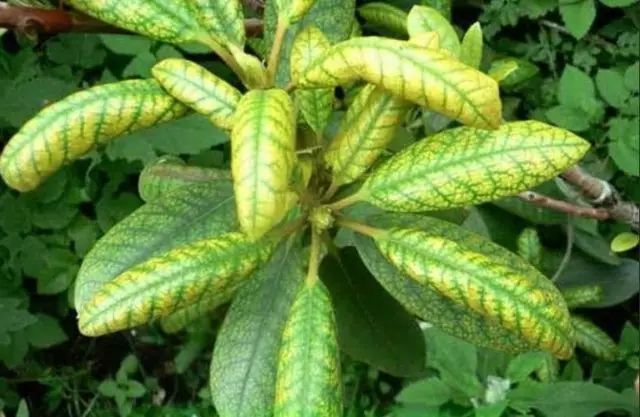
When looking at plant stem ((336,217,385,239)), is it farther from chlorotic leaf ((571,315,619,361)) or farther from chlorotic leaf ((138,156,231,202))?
chlorotic leaf ((571,315,619,361))

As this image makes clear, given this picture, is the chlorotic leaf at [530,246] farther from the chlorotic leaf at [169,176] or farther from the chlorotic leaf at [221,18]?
the chlorotic leaf at [221,18]

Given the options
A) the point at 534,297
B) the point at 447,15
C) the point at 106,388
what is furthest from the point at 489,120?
the point at 106,388

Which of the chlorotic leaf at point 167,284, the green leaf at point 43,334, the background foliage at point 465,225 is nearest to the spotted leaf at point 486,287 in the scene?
the chlorotic leaf at point 167,284

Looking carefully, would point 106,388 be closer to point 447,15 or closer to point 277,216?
point 447,15

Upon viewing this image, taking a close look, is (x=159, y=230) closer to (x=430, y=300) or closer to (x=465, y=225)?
(x=430, y=300)

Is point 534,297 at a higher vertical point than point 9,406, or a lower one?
higher

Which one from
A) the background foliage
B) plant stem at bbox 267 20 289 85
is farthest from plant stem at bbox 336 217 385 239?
the background foliage
